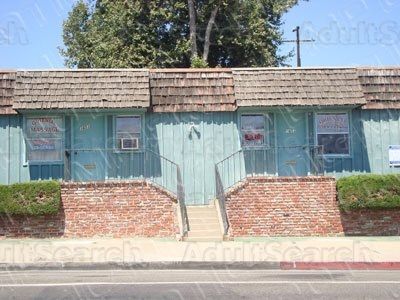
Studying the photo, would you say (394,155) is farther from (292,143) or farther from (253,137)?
(253,137)

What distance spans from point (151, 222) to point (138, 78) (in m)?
4.79

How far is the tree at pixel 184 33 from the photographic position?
30.0m

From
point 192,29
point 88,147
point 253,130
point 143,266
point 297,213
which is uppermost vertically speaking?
point 192,29

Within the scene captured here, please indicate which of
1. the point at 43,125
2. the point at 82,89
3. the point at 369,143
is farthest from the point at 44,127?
the point at 369,143

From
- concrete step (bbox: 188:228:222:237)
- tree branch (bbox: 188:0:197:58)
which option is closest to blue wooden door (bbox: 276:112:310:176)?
concrete step (bbox: 188:228:222:237)

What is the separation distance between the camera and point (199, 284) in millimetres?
9844

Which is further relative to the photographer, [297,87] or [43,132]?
[297,87]

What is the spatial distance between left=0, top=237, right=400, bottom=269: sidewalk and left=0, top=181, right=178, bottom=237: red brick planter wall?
51 centimetres

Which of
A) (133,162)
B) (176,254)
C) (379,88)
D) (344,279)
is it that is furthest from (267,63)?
(344,279)

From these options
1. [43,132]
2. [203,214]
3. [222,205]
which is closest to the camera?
[222,205]

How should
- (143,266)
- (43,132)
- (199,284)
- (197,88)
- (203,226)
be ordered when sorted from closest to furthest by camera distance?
(199,284) < (143,266) < (203,226) < (43,132) < (197,88)

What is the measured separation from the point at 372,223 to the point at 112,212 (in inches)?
294

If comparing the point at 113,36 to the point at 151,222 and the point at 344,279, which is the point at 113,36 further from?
the point at 344,279

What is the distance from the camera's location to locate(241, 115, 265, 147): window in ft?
61.8
